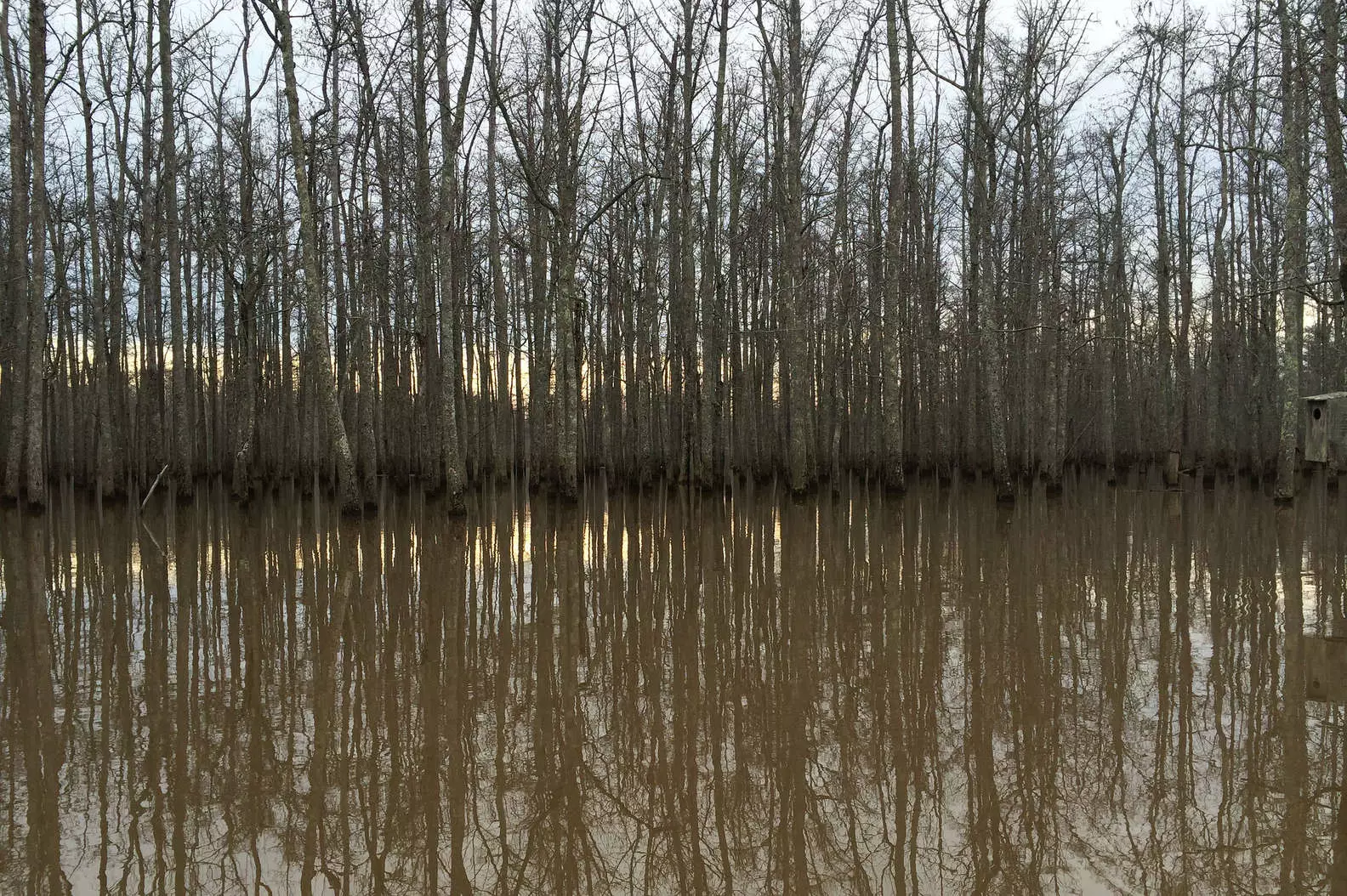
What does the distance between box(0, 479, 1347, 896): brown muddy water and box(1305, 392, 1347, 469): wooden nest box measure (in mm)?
967

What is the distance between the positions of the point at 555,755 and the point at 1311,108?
1232 centimetres

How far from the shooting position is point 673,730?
362 cm

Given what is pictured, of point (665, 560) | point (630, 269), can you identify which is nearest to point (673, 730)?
point (665, 560)

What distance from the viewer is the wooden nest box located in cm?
717

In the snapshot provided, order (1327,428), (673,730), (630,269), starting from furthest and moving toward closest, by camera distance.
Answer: (630,269)
(1327,428)
(673,730)

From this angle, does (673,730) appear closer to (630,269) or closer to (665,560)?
(665,560)

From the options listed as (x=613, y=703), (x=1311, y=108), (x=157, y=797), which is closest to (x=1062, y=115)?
(x=1311, y=108)

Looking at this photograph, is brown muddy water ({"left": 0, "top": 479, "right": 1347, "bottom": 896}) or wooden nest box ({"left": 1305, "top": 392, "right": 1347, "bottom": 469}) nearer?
brown muddy water ({"left": 0, "top": 479, "right": 1347, "bottom": 896})

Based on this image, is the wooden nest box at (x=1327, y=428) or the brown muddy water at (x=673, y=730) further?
the wooden nest box at (x=1327, y=428)

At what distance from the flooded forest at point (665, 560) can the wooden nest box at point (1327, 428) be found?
4 centimetres

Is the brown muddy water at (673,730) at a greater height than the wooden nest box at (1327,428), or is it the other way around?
the wooden nest box at (1327,428)

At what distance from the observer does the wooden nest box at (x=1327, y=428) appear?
7172mm

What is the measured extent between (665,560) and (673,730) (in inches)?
184

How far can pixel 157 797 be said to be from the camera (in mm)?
3002
